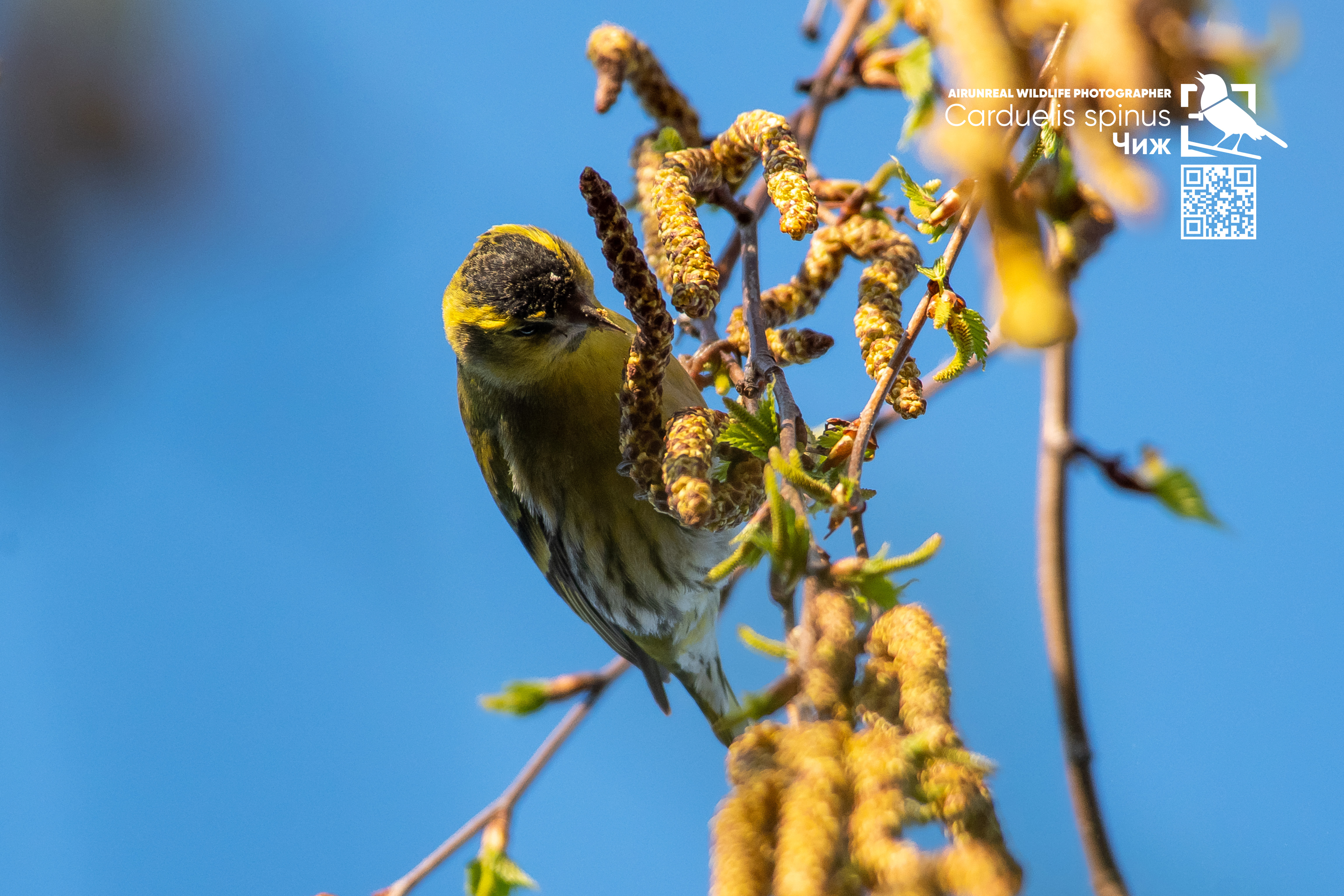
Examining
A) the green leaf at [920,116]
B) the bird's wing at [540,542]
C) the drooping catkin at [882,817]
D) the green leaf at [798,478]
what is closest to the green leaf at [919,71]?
the green leaf at [920,116]

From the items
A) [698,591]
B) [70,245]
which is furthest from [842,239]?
[70,245]

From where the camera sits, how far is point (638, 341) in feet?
4.41

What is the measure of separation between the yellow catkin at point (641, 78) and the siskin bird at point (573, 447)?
1.45 feet

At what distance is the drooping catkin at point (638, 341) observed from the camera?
3.92 feet

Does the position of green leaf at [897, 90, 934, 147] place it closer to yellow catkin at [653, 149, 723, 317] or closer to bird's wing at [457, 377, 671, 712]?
yellow catkin at [653, 149, 723, 317]

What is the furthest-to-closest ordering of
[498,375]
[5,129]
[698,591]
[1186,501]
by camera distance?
[5,129]
[698,591]
[498,375]
[1186,501]

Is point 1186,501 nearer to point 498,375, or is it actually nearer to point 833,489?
point 833,489

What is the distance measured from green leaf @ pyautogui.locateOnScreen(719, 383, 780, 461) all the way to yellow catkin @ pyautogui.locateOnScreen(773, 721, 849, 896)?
458 millimetres

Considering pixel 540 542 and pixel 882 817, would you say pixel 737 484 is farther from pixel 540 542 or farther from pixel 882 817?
pixel 540 542

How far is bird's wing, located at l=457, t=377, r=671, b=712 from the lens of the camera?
299cm

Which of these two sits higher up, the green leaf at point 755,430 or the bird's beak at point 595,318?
the bird's beak at point 595,318

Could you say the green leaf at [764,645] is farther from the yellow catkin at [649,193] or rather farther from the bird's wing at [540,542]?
the bird's wing at [540,542]

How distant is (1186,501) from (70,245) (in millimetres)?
3163

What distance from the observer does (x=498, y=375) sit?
8.77ft
